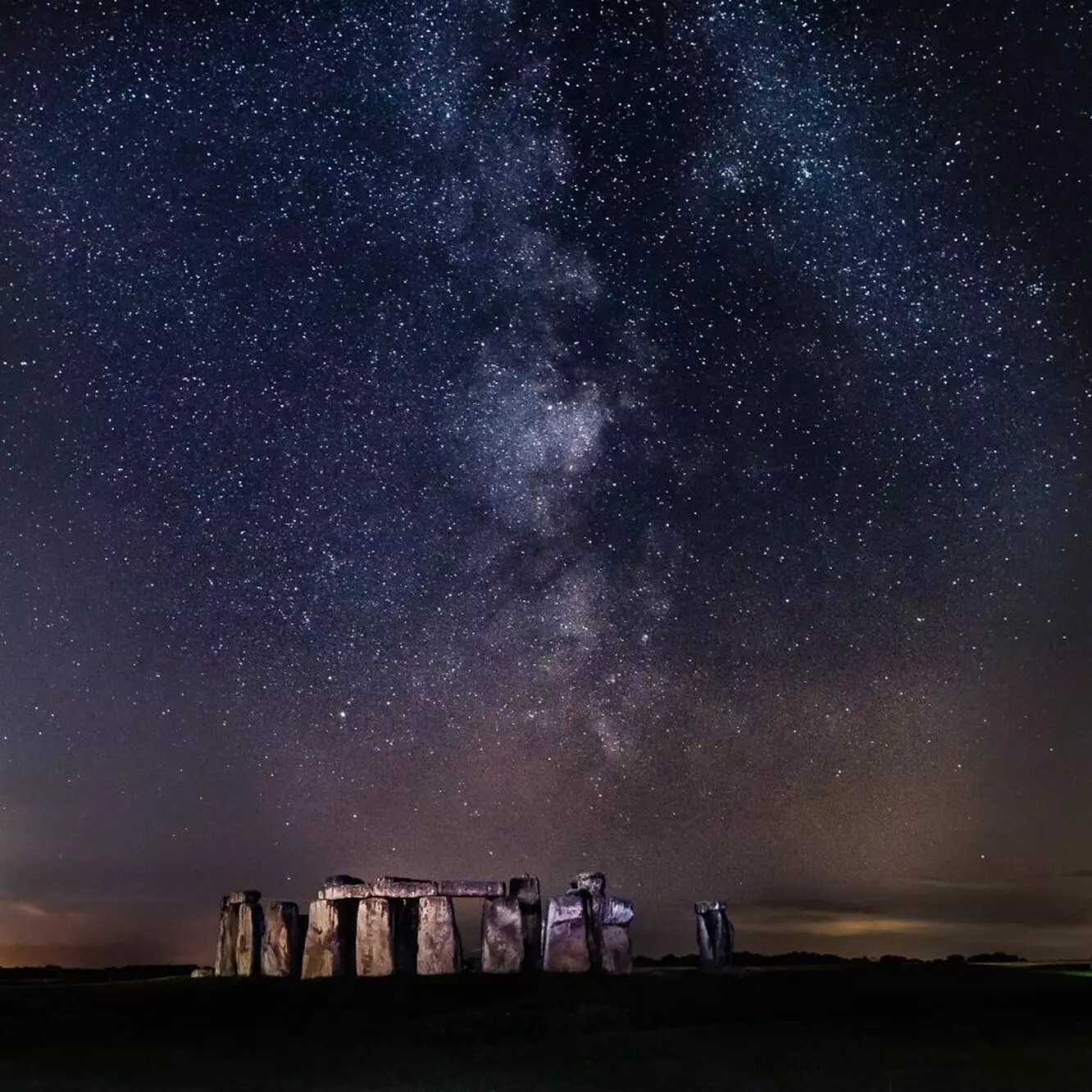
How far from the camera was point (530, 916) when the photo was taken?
32.7 m

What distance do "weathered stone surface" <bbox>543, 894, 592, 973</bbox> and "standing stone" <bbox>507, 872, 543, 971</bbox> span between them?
0.35 meters

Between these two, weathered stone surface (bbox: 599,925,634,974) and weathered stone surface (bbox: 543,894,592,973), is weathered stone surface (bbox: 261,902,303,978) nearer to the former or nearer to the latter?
weathered stone surface (bbox: 543,894,592,973)

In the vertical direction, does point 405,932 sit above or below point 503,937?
above

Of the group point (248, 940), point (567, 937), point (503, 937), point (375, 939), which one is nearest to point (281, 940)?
point (248, 940)

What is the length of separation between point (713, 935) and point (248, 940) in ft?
39.4

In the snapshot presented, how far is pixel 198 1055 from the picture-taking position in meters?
19.0

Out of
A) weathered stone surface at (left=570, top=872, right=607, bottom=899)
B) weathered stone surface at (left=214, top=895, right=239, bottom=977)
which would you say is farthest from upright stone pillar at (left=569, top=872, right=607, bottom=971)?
weathered stone surface at (left=214, top=895, right=239, bottom=977)

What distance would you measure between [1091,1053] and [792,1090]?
5077 mm

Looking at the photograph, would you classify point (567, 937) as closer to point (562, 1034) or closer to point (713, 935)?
point (713, 935)

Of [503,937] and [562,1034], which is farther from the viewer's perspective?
[503,937]

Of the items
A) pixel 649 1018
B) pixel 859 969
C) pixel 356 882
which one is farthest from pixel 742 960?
pixel 649 1018

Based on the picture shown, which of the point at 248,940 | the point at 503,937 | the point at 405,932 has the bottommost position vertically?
the point at 503,937

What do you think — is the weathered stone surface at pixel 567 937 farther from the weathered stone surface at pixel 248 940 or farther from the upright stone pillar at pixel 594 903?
the weathered stone surface at pixel 248 940

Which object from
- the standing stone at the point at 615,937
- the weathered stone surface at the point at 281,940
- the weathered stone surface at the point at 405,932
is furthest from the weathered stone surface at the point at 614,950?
the weathered stone surface at the point at 281,940
